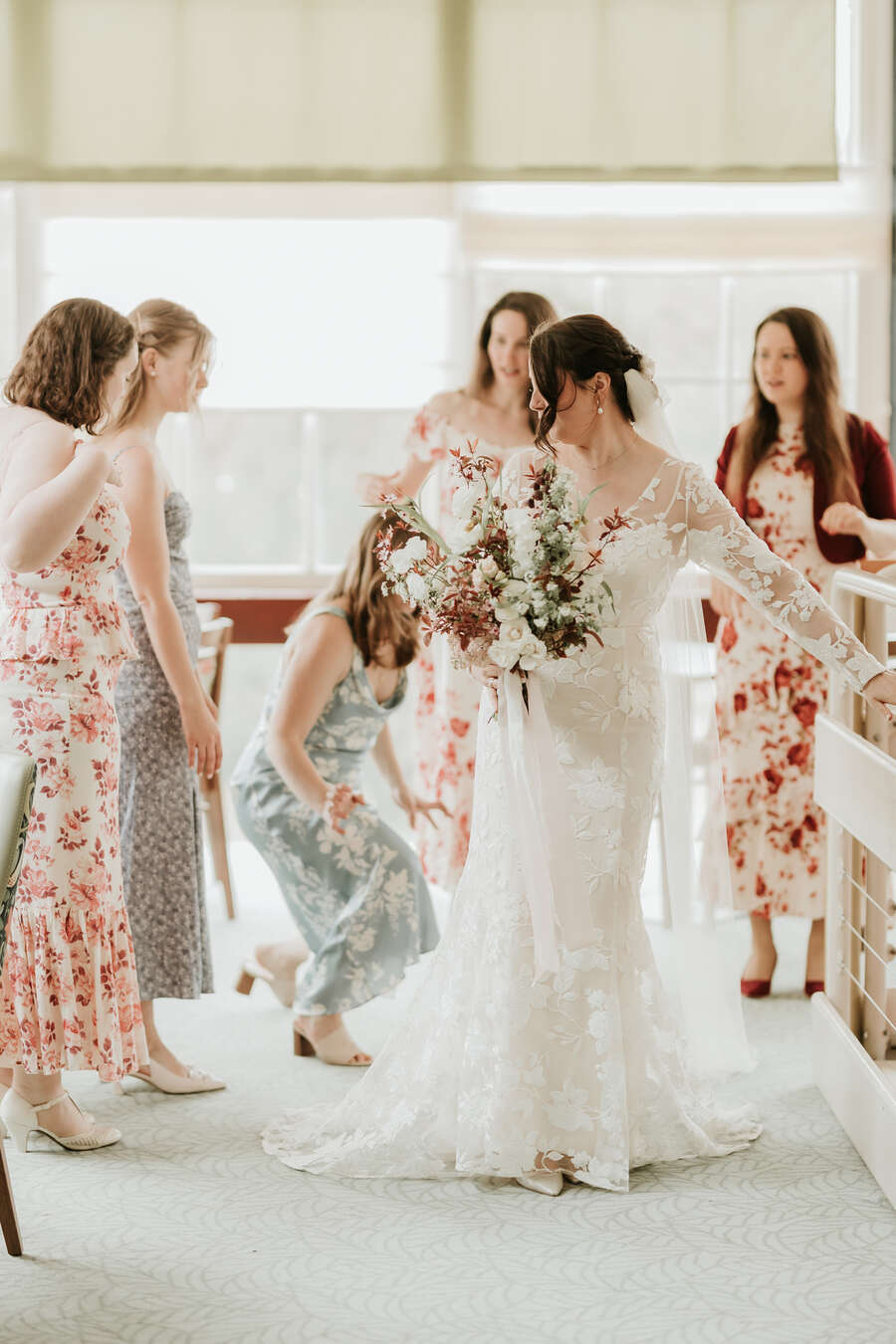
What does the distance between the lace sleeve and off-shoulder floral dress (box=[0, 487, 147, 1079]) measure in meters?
1.15

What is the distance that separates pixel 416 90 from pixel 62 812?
11.4 ft

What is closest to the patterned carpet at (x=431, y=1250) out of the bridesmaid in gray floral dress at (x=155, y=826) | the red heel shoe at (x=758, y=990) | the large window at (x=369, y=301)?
the bridesmaid in gray floral dress at (x=155, y=826)

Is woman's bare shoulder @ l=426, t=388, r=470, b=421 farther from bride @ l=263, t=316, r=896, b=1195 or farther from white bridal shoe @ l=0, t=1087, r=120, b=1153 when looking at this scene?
white bridal shoe @ l=0, t=1087, r=120, b=1153

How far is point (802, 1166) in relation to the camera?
2941 millimetres

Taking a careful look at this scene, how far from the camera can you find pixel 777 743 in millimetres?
4121

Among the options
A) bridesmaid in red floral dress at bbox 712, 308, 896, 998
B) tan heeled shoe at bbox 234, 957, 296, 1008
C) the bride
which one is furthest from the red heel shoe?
tan heeled shoe at bbox 234, 957, 296, 1008

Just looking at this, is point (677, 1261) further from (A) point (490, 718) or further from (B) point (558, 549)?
(B) point (558, 549)

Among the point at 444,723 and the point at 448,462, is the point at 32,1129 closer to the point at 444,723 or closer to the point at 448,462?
the point at 444,723

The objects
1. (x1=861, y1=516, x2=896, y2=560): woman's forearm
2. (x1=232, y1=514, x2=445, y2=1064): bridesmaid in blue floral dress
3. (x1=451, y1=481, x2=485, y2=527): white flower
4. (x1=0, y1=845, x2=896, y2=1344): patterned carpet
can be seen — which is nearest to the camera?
(x1=0, y1=845, x2=896, y2=1344): patterned carpet

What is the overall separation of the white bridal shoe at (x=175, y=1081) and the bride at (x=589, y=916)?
0.48 metres

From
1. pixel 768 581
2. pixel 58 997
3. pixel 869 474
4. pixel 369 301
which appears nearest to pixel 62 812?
pixel 58 997

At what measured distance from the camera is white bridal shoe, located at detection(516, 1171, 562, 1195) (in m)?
2.81

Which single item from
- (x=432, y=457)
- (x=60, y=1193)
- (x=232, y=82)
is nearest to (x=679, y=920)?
(x=60, y=1193)

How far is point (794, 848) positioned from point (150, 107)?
353 centimetres
